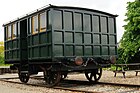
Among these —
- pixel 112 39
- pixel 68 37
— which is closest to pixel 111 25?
pixel 112 39

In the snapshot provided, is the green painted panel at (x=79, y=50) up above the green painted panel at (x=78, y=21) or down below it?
below

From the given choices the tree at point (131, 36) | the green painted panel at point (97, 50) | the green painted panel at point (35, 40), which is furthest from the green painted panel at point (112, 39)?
the tree at point (131, 36)

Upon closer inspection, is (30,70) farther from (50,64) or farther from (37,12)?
(37,12)

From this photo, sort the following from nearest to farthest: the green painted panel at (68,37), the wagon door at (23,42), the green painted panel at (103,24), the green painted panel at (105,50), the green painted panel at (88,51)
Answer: the green painted panel at (68,37) < the green painted panel at (88,51) < the green painted panel at (105,50) < the green painted panel at (103,24) < the wagon door at (23,42)

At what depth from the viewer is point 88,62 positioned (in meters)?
13.1

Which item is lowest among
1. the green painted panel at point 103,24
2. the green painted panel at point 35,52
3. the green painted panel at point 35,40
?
the green painted panel at point 35,52

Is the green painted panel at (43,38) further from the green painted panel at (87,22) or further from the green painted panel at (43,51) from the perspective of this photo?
the green painted panel at (87,22)

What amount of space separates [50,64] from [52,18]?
193 centimetres

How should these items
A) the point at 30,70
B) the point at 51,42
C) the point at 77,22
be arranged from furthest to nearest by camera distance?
the point at 30,70 < the point at 77,22 < the point at 51,42

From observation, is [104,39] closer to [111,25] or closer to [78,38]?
[111,25]

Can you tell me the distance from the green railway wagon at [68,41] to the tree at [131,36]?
529 inches

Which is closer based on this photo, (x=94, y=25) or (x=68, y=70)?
(x=68, y=70)

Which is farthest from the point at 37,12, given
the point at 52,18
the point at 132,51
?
the point at 132,51

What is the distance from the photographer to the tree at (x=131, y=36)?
27478 mm
